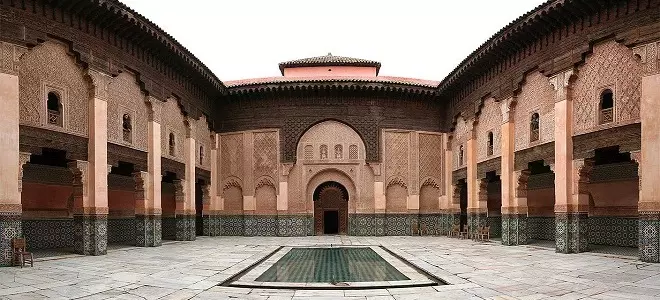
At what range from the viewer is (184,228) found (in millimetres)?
17922

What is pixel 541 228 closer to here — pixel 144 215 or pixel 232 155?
pixel 232 155

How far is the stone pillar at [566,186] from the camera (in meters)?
12.5

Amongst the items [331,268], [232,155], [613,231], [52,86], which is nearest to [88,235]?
[52,86]

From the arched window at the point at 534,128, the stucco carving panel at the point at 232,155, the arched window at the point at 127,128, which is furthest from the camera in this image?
the stucco carving panel at the point at 232,155

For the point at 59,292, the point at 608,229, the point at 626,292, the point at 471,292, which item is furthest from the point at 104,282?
the point at 608,229

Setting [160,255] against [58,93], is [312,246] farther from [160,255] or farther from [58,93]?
[58,93]

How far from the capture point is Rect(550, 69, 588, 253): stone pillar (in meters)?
12.5

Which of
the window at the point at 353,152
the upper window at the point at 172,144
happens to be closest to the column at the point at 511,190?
the window at the point at 353,152

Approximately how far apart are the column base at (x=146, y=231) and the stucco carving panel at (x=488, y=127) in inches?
444

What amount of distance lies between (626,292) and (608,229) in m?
8.78

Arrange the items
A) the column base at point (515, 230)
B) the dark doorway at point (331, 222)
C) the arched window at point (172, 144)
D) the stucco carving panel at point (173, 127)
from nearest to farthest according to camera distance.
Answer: the column base at point (515, 230) → the stucco carving panel at point (173, 127) → the arched window at point (172, 144) → the dark doorway at point (331, 222)

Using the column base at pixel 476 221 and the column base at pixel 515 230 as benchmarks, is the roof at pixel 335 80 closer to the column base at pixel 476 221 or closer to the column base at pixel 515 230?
the column base at pixel 476 221

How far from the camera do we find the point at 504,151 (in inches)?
620

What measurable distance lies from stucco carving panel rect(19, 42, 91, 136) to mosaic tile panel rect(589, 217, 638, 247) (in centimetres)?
1478
